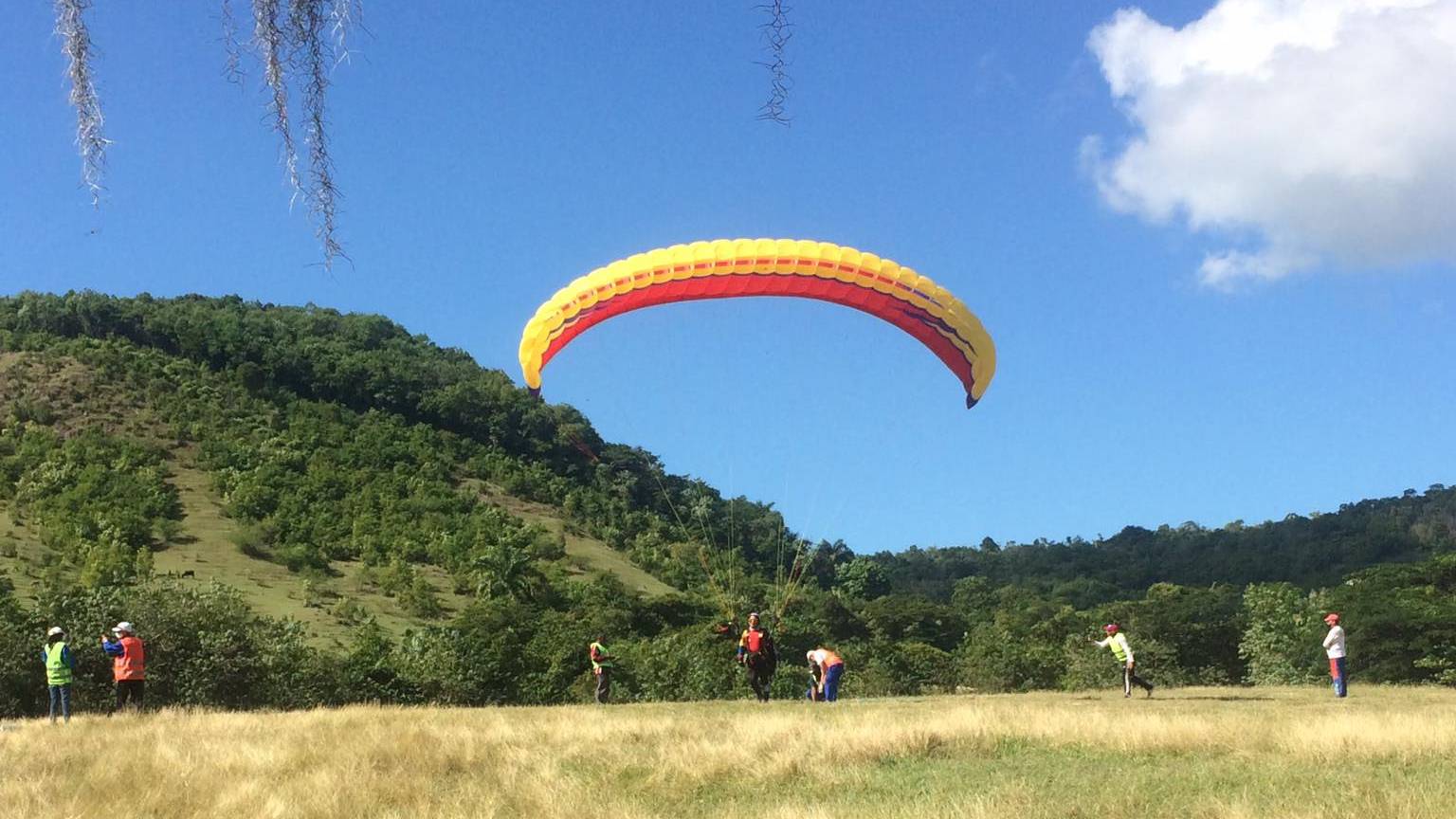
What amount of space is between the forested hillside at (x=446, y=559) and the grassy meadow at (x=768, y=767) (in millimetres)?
8838

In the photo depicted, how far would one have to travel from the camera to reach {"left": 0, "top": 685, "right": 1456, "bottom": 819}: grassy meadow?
9883mm

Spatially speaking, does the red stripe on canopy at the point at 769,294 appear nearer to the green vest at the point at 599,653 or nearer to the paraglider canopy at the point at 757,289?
the paraglider canopy at the point at 757,289

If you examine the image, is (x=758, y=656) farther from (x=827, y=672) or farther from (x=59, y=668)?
(x=59, y=668)

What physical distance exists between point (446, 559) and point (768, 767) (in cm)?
10960

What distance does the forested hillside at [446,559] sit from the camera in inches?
2105

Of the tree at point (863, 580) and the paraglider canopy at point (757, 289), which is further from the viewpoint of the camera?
Answer: the tree at point (863, 580)

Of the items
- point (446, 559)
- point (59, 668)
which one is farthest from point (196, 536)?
point (59, 668)

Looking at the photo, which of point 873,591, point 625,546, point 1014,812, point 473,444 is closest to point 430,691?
point 1014,812

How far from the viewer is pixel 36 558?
9275cm

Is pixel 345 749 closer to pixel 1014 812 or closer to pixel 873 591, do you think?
pixel 1014 812

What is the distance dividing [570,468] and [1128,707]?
14755 cm

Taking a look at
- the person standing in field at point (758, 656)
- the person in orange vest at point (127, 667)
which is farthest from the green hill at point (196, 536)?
the person standing in field at point (758, 656)

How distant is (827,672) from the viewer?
Answer: 874 inches

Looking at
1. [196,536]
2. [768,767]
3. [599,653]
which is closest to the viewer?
[768,767]
